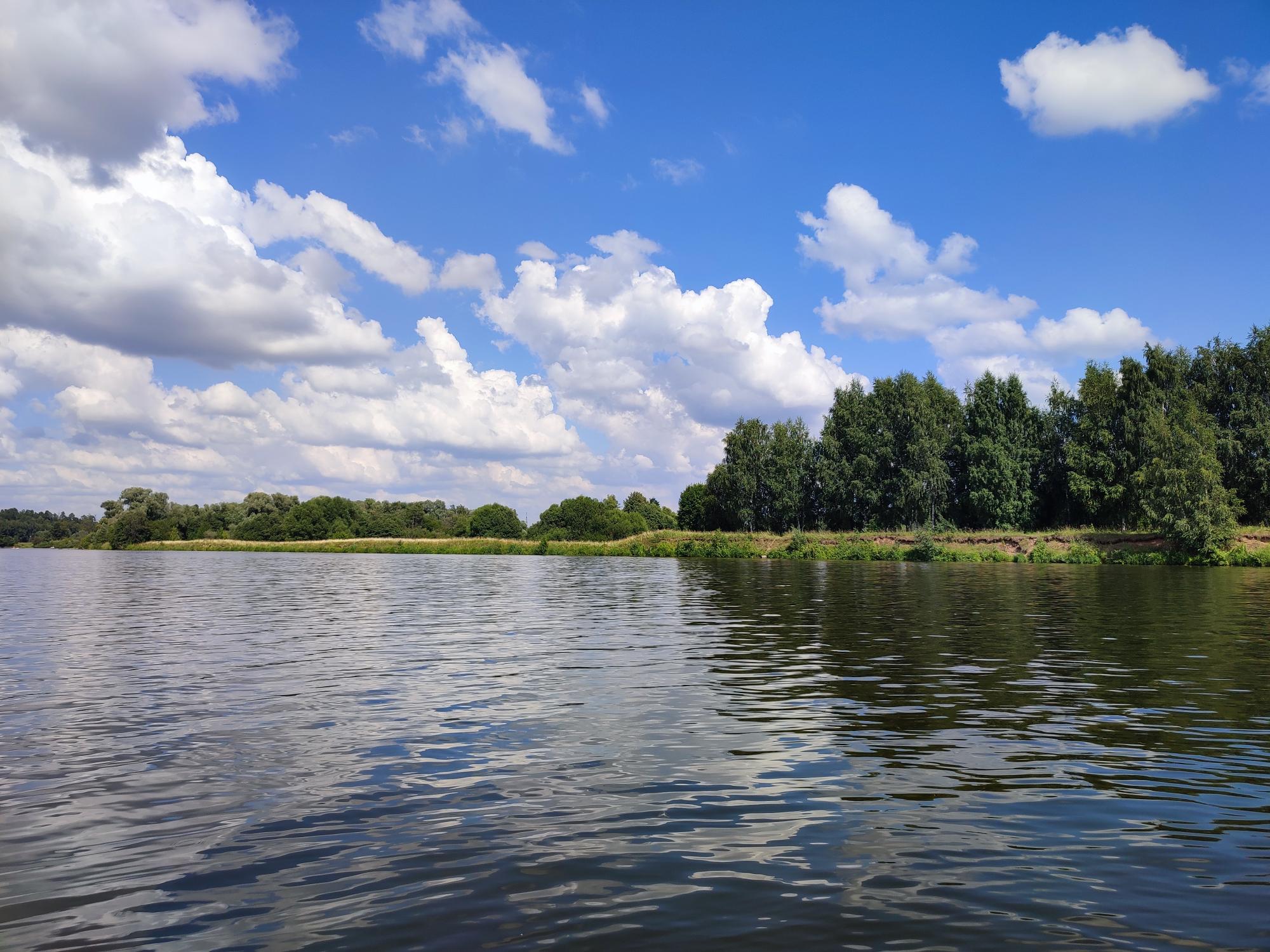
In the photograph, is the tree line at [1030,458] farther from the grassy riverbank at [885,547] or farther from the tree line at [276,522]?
the tree line at [276,522]

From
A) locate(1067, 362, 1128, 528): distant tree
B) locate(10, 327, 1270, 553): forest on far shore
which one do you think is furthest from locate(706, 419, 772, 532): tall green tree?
locate(1067, 362, 1128, 528): distant tree

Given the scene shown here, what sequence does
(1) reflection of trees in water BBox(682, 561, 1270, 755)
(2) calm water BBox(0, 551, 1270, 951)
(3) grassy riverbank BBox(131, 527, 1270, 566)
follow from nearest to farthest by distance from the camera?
(2) calm water BBox(0, 551, 1270, 951) < (1) reflection of trees in water BBox(682, 561, 1270, 755) < (3) grassy riverbank BBox(131, 527, 1270, 566)

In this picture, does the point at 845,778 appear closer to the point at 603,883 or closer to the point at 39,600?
the point at 603,883

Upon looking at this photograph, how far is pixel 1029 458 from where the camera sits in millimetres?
107875

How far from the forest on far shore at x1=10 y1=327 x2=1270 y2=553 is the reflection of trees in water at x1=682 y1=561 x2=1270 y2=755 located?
1740 inches

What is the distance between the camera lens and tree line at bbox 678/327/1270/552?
8019cm

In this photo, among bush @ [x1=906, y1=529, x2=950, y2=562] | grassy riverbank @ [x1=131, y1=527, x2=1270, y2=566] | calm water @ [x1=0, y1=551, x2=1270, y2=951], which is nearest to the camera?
calm water @ [x1=0, y1=551, x2=1270, y2=951]

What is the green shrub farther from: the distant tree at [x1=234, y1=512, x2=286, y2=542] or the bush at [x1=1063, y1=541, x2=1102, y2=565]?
the distant tree at [x1=234, y1=512, x2=286, y2=542]

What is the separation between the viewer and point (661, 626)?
28781 mm

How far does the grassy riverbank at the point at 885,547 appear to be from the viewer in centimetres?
7956

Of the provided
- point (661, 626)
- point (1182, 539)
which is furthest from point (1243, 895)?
point (1182, 539)

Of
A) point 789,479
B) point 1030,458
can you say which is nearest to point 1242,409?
point 1030,458

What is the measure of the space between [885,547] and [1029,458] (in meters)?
27.7

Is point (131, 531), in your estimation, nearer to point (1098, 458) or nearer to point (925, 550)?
point (925, 550)
